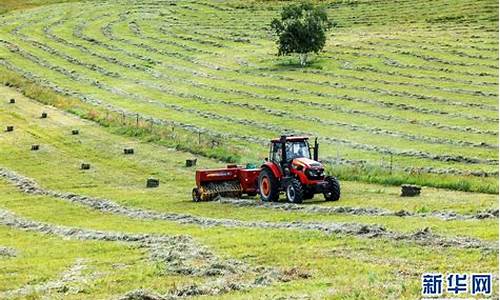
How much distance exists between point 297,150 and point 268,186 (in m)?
1.94

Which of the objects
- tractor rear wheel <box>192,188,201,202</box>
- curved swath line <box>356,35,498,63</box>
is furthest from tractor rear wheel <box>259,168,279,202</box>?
curved swath line <box>356,35,498,63</box>

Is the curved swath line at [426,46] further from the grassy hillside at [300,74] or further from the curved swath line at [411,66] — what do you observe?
the curved swath line at [411,66]

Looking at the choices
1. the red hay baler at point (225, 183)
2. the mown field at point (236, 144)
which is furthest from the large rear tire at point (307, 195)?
the red hay baler at point (225, 183)

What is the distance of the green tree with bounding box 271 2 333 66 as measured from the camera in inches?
3880

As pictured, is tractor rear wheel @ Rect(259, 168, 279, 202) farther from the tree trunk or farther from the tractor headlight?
the tree trunk

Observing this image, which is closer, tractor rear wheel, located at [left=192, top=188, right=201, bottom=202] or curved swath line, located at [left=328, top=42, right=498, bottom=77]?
tractor rear wheel, located at [left=192, top=188, right=201, bottom=202]

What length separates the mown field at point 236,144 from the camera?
79.3ft

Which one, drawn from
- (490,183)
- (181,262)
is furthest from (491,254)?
(490,183)

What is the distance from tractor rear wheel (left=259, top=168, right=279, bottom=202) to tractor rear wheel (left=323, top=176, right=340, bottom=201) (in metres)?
2.15

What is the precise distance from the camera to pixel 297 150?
3806cm

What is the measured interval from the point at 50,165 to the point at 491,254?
36609 mm

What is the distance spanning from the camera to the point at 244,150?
58906 mm

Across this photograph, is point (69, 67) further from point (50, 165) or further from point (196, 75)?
point (50, 165)

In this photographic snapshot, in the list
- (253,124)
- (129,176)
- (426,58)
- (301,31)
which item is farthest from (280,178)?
(301,31)
